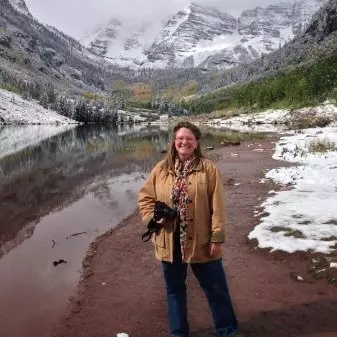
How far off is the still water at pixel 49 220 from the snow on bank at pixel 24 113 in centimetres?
10639

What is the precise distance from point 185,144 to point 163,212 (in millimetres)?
1155

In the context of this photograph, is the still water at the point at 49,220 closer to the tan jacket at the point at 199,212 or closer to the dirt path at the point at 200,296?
the dirt path at the point at 200,296

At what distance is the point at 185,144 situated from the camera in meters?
7.62

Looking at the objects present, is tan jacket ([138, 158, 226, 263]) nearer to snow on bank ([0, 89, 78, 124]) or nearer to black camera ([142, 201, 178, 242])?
black camera ([142, 201, 178, 242])

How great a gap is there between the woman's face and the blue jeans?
180 cm

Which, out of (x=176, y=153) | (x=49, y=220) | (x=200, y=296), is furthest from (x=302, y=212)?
(x=49, y=220)

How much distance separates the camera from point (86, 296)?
1139cm

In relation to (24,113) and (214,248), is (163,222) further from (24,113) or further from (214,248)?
(24,113)

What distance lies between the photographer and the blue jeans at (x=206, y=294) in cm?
777

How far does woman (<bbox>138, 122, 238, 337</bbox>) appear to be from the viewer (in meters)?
7.43

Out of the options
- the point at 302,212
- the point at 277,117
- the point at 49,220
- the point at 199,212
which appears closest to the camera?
the point at 199,212

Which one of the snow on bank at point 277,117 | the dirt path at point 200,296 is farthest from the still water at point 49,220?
the snow on bank at point 277,117

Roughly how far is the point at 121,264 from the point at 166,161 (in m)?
6.51

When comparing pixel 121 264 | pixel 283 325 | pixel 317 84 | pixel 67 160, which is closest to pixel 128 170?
pixel 67 160
